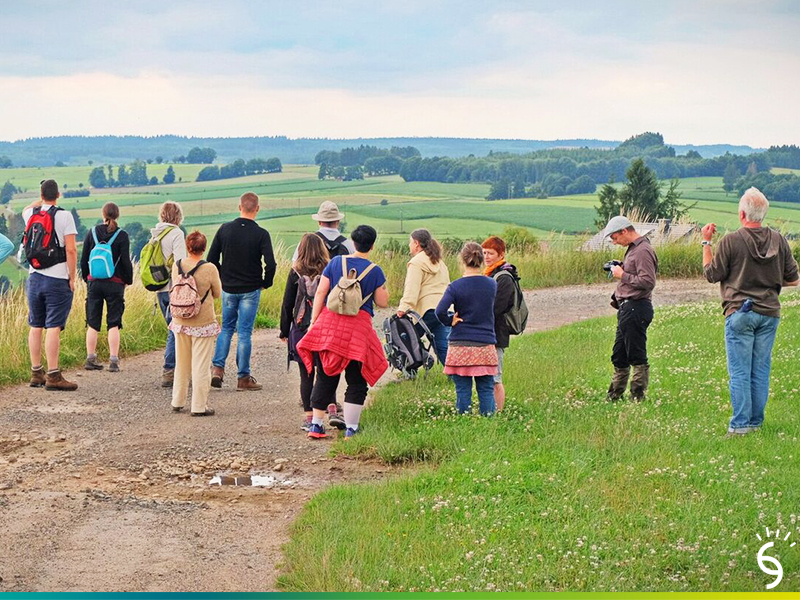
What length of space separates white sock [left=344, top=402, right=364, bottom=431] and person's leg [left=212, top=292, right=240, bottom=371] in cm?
278

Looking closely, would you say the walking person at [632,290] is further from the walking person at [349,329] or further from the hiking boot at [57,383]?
the hiking boot at [57,383]

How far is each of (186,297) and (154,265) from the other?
6.02 feet

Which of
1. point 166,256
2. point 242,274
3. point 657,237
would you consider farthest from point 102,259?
point 657,237

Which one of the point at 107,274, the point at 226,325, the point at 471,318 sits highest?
the point at 471,318

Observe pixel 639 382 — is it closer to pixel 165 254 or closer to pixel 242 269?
pixel 242 269

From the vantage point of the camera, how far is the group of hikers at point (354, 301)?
30.9 feet

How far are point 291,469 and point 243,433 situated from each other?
4.56 feet

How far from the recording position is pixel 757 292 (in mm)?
9336

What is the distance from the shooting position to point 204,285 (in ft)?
36.3

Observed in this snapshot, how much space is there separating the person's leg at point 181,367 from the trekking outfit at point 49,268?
1.71 m

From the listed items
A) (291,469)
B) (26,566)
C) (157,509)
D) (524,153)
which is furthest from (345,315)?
(524,153)

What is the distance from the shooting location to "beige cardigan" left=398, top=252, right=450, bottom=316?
11234mm

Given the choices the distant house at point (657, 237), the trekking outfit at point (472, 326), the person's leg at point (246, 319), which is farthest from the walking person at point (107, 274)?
the distant house at point (657, 237)

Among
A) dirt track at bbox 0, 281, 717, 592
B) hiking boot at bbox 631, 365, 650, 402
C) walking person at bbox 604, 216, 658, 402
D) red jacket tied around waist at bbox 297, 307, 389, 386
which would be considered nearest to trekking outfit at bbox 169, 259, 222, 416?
dirt track at bbox 0, 281, 717, 592
